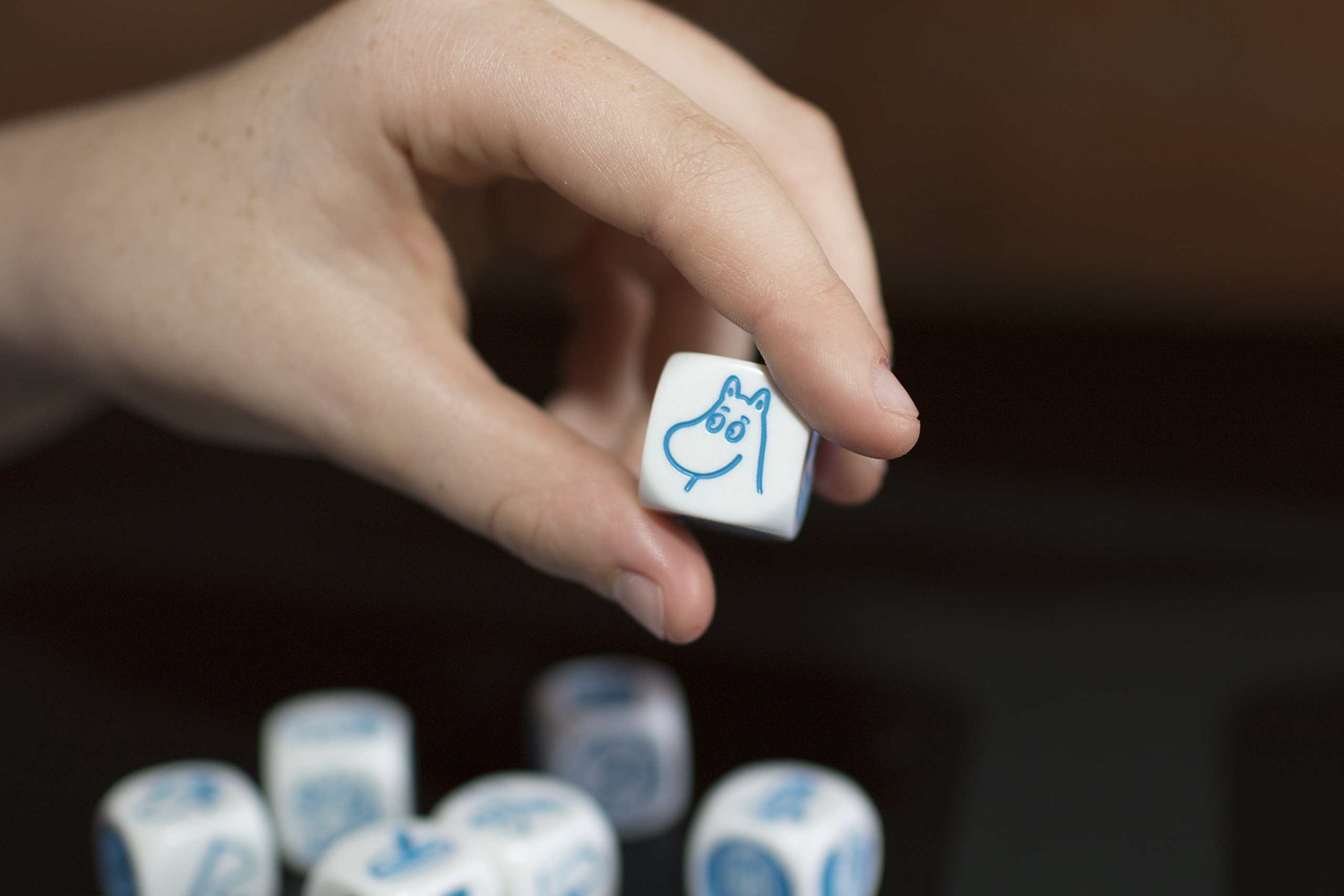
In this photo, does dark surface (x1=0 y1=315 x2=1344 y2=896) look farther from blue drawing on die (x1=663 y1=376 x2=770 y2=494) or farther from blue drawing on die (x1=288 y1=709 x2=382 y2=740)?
blue drawing on die (x1=663 y1=376 x2=770 y2=494)

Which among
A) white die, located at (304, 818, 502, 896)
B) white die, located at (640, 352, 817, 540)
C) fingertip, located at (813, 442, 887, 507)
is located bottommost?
white die, located at (304, 818, 502, 896)

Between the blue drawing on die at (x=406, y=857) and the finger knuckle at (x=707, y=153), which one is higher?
the finger knuckle at (x=707, y=153)

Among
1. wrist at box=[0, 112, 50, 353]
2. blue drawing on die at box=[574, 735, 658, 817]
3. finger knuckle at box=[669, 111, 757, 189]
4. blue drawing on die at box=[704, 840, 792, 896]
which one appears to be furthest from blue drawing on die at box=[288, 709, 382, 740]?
finger knuckle at box=[669, 111, 757, 189]

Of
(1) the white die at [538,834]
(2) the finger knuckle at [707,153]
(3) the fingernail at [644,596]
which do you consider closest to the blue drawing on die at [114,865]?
(1) the white die at [538,834]

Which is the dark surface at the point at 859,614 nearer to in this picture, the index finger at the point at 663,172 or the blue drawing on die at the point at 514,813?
the blue drawing on die at the point at 514,813

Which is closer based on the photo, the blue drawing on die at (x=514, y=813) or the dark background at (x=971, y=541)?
the blue drawing on die at (x=514, y=813)

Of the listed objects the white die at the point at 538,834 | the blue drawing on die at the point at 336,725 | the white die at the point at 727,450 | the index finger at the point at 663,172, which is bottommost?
the white die at the point at 538,834

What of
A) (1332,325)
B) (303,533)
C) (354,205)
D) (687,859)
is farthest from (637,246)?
(1332,325)
